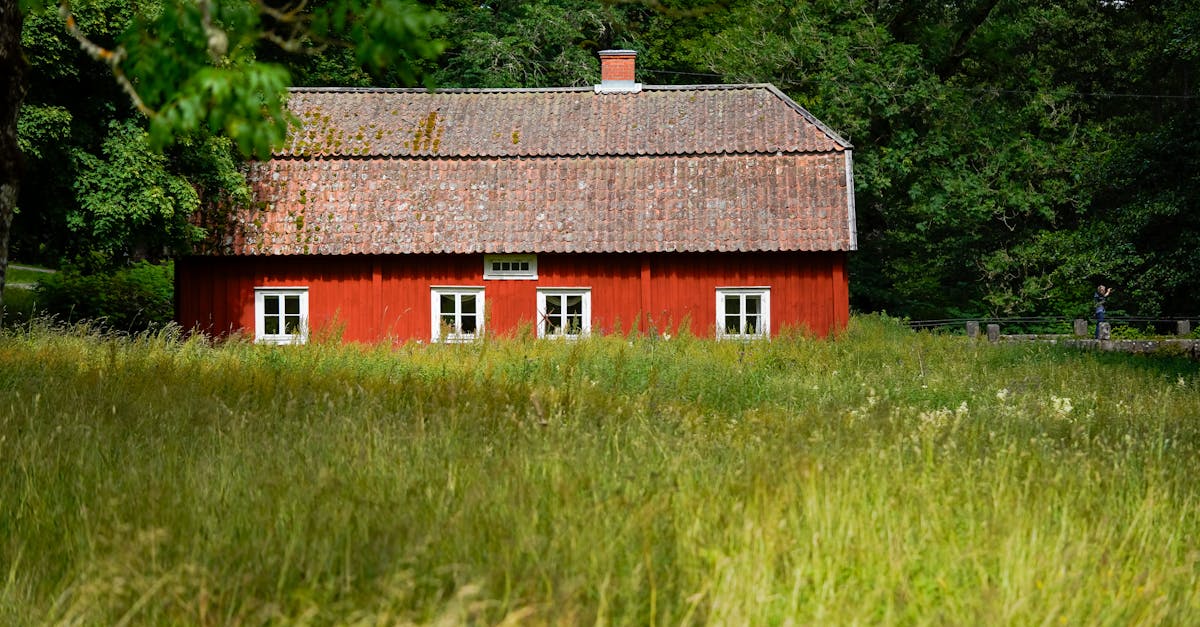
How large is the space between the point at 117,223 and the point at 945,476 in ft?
54.3

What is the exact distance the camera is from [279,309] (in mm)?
23219

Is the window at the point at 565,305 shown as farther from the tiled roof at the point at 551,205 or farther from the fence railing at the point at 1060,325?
the fence railing at the point at 1060,325

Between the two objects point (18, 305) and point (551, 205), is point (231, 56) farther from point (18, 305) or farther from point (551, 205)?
point (18, 305)

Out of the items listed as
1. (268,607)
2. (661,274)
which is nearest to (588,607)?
(268,607)

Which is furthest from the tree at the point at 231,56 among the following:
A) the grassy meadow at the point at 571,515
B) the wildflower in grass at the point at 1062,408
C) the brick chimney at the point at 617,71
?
the brick chimney at the point at 617,71

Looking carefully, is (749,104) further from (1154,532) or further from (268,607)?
(268,607)

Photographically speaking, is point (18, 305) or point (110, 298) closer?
point (110, 298)

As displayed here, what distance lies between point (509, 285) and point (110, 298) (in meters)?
8.25

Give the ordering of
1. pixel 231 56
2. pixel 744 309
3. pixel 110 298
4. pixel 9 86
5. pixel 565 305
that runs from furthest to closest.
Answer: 1. pixel 110 298
2. pixel 565 305
3. pixel 744 309
4. pixel 9 86
5. pixel 231 56

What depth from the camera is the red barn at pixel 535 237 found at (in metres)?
22.5

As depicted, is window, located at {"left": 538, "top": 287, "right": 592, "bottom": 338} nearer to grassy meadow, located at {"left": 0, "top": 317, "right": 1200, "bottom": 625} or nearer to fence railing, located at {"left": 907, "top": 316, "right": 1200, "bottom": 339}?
fence railing, located at {"left": 907, "top": 316, "right": 1200, "bottom": 339}

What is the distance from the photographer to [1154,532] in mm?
5117

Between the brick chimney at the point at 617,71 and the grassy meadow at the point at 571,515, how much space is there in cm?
1795

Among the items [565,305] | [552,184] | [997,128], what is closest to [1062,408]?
[565,305]
